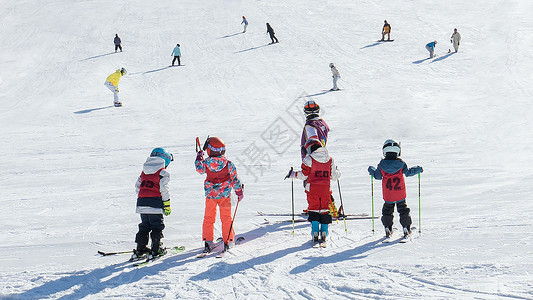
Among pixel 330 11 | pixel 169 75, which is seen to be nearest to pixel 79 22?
pixel 169 75

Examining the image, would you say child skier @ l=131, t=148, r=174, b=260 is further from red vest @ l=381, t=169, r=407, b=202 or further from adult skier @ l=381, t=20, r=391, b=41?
adult skier @ l=381, t=20, r=391, b=41

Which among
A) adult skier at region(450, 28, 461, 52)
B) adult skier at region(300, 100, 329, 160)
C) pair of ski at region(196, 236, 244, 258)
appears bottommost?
pair of ski at region(196, 236, 244, 258)

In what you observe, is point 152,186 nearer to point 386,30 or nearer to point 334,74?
point 334,74

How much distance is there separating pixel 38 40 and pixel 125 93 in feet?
35.5

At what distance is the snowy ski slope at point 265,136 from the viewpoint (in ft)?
17.4

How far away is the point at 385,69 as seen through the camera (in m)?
19.9

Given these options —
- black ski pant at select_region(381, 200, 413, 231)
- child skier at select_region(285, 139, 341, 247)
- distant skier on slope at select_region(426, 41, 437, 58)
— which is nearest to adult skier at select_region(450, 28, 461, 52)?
distant skier on slope at select_region(426, 41, 437, 58)

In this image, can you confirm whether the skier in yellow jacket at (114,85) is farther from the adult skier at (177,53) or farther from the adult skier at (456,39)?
the adult skier at (456,39)

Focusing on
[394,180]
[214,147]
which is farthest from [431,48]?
[214,147]

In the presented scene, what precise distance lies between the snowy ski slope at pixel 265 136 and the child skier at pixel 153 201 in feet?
1.03

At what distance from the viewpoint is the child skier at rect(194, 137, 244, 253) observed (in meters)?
6.04

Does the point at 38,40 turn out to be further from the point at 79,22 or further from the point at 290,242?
the point at 290,242

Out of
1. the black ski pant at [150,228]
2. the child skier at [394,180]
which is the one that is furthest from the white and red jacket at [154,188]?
the child skier at [394,180]

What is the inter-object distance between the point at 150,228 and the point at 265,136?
7691 mm
